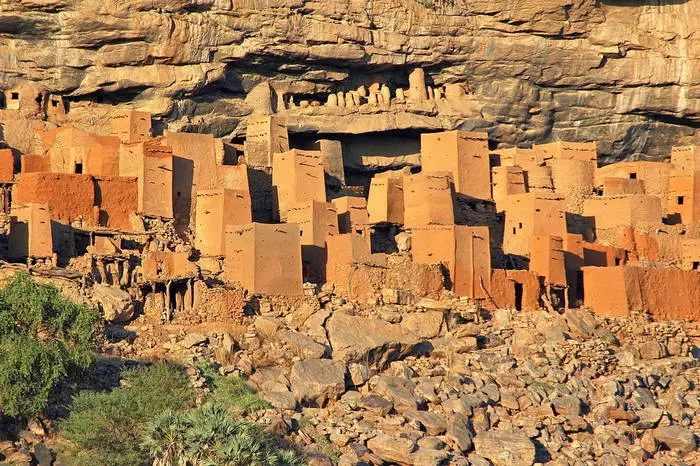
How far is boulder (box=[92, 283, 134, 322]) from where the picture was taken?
3588cm

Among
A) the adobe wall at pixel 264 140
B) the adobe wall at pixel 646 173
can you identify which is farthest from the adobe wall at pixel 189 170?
the adobe wall at pixel 646 173

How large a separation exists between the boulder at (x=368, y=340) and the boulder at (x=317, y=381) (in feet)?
3.04

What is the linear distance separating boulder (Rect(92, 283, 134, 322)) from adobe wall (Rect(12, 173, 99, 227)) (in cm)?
487

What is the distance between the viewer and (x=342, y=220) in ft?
143

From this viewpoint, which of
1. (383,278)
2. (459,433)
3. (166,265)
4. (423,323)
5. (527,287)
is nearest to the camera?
(459,433)


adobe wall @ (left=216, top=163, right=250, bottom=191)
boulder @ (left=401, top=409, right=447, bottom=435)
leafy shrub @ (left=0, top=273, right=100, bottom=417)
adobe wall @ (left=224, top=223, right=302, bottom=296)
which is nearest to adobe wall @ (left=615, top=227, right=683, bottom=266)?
adobe wall @ (left=216, top=163, right=250, bottom=191)

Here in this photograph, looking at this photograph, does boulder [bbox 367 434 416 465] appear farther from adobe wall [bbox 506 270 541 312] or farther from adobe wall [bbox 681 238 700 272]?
adobe wall [bbox 681 238 700 272]

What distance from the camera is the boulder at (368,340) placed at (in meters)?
36.1

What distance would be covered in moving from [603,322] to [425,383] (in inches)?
280

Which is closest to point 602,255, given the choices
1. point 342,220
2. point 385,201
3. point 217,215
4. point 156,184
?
point 385,201

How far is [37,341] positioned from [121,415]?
2357mm

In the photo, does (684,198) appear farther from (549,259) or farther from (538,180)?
(549,259)

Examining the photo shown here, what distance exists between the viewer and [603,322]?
134 feet

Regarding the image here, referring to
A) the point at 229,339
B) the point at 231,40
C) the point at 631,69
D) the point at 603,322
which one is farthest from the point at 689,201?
the point at 229,339
